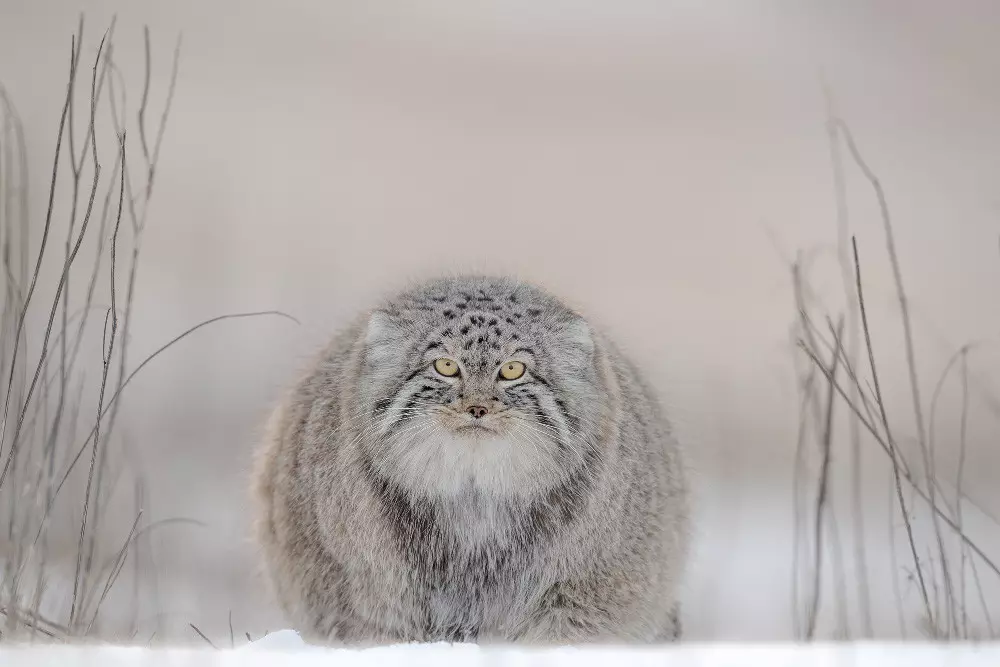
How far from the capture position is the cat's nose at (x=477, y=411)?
2908mm

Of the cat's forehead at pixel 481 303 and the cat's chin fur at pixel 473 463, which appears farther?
the cat's forehead at pixel 481 303

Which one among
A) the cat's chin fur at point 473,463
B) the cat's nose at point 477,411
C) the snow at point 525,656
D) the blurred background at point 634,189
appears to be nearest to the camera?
the snow at point 525,656

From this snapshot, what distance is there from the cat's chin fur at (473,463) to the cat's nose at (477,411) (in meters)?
0.07

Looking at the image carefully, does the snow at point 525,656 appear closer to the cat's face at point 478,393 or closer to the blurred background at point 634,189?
the cat's face at point 478,393

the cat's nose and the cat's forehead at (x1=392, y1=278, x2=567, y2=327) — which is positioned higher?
the cat's forehead at (x1=392, y1=278, x2=567, y2=327)

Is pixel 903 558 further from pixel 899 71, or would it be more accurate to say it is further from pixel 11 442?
pixel 11 442

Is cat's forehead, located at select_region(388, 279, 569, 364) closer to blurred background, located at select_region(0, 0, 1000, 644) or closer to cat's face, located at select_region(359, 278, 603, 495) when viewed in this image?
cat's face, located at select_region(359, 278, 603, 495)

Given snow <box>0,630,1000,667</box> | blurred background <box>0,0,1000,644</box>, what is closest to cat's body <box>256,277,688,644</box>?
snow <box>0,630,1000,667</box>

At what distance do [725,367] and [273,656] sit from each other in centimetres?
326

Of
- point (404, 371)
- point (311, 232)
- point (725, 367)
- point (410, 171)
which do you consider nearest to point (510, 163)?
point (410, 171)

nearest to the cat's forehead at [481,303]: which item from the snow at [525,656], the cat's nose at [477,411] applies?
the cat's nose at [477,411]

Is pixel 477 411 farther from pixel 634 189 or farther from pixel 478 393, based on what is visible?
pixel 634 189

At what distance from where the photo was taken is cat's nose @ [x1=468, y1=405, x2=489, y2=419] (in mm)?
2908

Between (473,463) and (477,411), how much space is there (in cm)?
22
